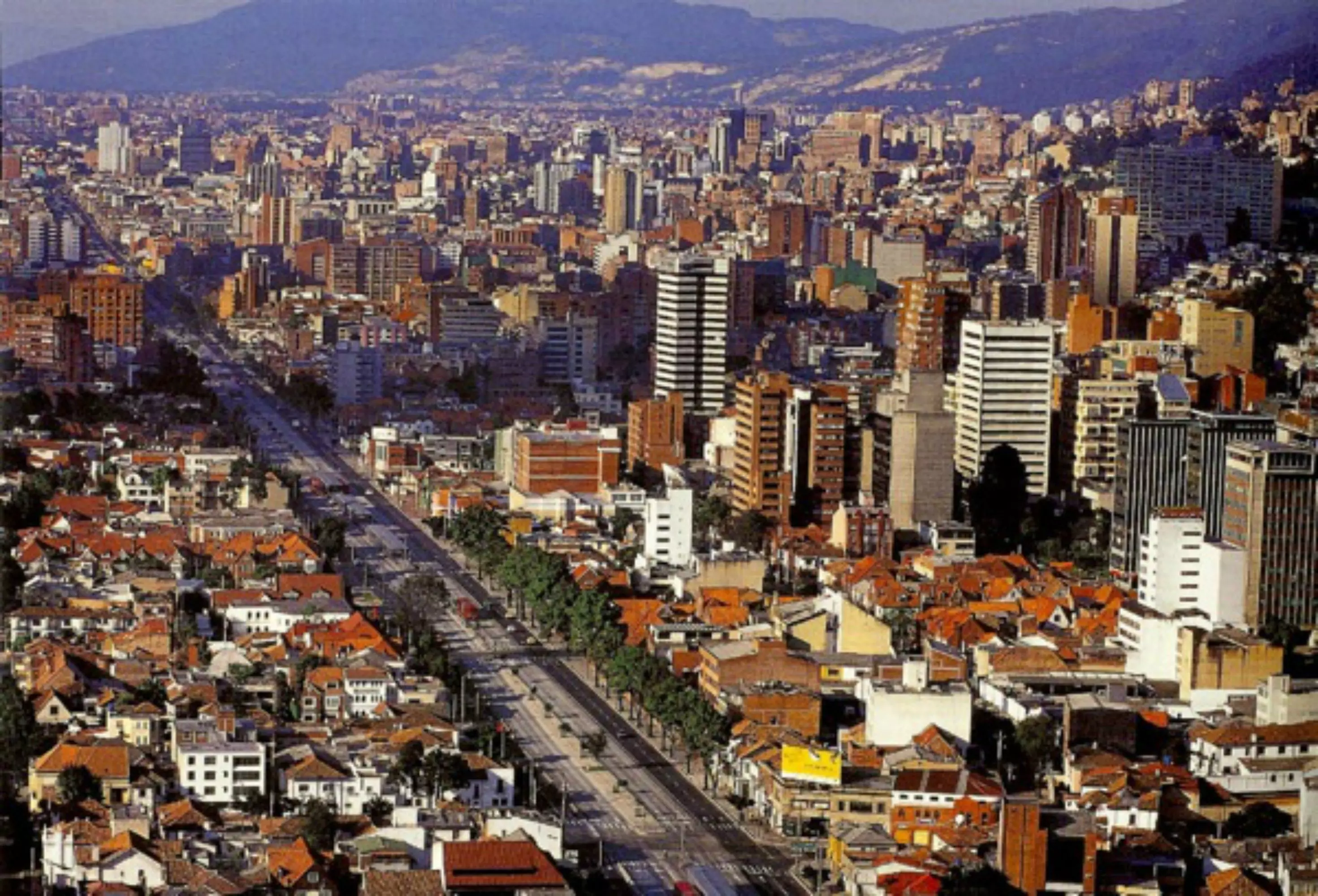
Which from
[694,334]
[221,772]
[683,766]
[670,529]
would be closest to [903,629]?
[683,766]

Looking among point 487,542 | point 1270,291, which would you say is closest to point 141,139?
point 1270,291

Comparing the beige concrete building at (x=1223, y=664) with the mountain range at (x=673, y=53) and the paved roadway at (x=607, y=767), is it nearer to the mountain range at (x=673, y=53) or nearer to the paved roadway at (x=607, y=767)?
the paved roadway at (x=607, y=767)

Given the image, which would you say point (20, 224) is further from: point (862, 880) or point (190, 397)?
point (862, 880)

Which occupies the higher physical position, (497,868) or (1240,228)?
(1240,228)

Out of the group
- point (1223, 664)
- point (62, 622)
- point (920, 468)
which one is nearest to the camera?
point (1223, 664)

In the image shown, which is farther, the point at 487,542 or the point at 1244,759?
the point at 487,542

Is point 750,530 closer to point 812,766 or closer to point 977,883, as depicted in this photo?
point 812,766
